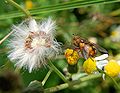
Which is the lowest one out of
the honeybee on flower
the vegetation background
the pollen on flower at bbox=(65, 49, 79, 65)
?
the vegetation background

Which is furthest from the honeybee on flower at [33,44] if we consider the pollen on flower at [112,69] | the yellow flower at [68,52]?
the pollen on flower at [112,69]

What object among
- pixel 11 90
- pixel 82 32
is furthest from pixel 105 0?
pixel 11 90

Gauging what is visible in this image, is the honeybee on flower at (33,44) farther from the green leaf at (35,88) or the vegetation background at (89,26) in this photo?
the vegetation background at (89,26)

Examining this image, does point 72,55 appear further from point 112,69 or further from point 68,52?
point 112,69

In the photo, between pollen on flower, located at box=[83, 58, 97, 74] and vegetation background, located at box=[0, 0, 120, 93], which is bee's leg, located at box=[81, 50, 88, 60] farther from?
vegetation background, located at box=[0, 0, 120, 93]

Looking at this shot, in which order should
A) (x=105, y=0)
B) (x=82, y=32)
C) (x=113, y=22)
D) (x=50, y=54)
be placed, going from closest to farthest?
1. (x=50, y=54)
2. (x=105, y=0)
3. (x=82, y=32)
4. (x=113, y=22)

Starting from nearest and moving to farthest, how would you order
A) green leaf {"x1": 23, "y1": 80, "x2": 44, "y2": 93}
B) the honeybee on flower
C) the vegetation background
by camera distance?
green leaf {"x1": 23, "y1": 80, "x2": 44, "y2": 93} → the honeybee on flower → the vegetation background

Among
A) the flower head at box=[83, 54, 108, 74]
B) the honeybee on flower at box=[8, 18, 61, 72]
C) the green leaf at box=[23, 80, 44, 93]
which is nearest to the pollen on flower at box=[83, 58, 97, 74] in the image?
the flower head at box=[83, 54, 108, 74]

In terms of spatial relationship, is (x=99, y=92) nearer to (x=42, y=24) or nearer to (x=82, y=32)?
(x=82, y=32)
